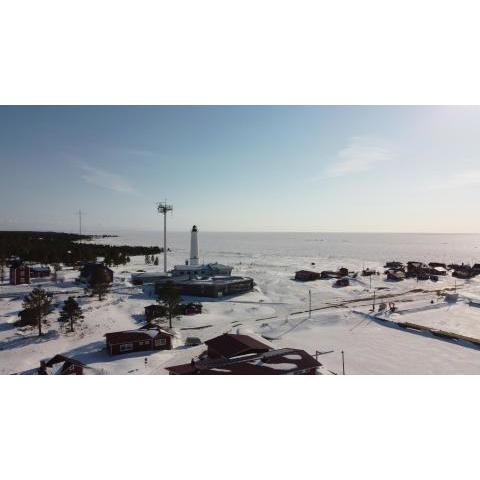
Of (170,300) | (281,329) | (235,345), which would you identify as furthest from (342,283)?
(235,345)

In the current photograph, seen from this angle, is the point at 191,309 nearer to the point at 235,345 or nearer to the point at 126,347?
the point at 126,347

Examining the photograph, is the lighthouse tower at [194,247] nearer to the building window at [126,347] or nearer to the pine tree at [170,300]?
the pine tree at [170,300]

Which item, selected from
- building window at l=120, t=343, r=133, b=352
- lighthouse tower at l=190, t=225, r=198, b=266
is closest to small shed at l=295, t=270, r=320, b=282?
lighthouse tower at l=190, t=225, r=198, b=266

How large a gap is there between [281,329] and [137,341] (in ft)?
34.7

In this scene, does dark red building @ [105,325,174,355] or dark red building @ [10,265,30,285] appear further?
dark red building @ [10,265,30,285]

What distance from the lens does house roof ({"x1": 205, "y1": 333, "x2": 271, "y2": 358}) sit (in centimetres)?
1803

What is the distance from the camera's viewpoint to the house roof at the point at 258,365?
1538cm

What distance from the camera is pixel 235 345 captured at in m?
18.6

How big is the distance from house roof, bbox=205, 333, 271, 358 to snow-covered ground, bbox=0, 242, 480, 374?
2.24m

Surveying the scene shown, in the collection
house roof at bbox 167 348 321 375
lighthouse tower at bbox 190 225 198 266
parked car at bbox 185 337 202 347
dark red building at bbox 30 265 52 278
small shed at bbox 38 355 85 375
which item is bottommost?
parked car at bbox 185 337 202 347

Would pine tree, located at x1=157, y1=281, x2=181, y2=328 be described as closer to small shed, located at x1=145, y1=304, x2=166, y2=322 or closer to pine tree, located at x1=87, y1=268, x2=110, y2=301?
small shed, located at x1=145, y1=304, x2=166, y2=322

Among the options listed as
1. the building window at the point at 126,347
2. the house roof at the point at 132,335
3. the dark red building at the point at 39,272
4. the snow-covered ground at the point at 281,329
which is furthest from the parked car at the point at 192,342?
the dark red building at the point at 39,272

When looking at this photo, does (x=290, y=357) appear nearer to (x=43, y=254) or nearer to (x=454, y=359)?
(x=454, y=359)

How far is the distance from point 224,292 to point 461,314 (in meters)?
23.4
